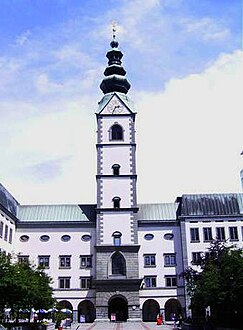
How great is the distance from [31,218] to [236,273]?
37.5m

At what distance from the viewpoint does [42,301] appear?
37500 mm

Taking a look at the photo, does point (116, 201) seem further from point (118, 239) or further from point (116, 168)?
point (118, 239)

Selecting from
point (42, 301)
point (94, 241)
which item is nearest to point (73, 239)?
point (94, 241)

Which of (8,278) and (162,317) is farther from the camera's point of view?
(162,317)

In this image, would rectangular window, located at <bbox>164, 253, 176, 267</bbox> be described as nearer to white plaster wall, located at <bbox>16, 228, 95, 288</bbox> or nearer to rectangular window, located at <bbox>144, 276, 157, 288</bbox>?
rectangular window, located at <bbox>144, 276, 157, 288</bbox>

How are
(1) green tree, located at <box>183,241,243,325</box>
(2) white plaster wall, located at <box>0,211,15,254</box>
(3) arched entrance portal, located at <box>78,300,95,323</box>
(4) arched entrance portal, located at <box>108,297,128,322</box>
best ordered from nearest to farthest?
(1) green tree, located at <box>183,241,243,325</box> < (2) white plaster wall, located at <box>0,211,15,254</box> < (4) arched entrance portal, located at <box>108,297,128,322</box> < (3) arched entrance portal, located at <box>78,300,95,323</box>

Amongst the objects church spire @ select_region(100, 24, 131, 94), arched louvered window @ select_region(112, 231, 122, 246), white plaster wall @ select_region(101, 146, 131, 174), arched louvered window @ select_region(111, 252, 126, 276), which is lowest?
arched louvered window @ select_region(111, 252, 126, 276)

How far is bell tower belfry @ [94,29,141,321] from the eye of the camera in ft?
189

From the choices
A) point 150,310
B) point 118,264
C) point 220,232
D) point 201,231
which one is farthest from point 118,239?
point 220,232

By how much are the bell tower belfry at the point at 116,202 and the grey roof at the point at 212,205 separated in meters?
7.24

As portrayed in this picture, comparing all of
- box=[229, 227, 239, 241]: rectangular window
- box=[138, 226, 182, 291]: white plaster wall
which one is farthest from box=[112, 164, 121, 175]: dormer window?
box=[229, 227, 239, 241]: rectangular window

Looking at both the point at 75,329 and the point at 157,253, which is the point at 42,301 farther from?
the point at 157,253

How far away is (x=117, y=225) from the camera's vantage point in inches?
2373

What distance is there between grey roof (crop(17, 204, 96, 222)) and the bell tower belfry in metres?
3.73
